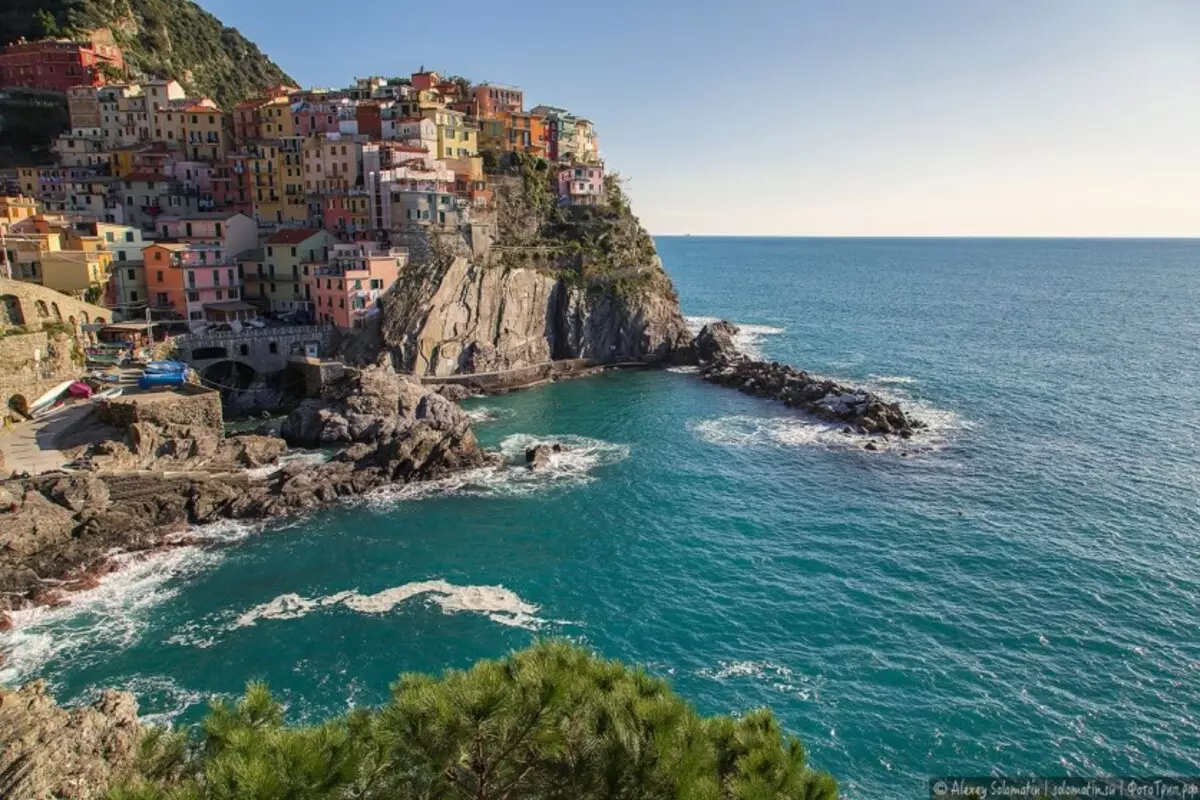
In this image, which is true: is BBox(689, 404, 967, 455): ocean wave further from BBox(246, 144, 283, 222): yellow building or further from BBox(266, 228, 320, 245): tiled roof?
BBox(246, 144, 283, 222): yellow building

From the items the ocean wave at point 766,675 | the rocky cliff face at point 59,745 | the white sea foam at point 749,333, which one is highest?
the white sea foam at point 749,333

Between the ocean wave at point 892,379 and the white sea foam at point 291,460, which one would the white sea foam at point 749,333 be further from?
the white sea foam at point 291,460

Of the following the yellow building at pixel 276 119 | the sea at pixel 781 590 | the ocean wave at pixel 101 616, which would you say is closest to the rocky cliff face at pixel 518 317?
the sea at pixel 781 590

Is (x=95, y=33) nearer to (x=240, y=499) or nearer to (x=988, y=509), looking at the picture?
(x=240, y=499)

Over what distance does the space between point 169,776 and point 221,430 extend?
44.2 metres

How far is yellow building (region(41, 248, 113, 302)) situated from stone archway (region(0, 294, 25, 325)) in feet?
29.1

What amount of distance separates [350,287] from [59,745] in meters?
53.6

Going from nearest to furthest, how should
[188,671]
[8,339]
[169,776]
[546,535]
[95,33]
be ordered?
[169,776], [188,671], [546,535], [8,339], [95,33]

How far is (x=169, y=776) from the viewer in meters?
13.1

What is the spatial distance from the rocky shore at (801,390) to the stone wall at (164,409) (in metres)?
44.7

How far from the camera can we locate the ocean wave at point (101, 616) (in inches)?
1214

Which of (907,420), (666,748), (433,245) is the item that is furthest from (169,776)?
(433,245)

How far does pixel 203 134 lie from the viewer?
8900 cm

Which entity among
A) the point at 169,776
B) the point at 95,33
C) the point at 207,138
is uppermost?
the point at 95,33
